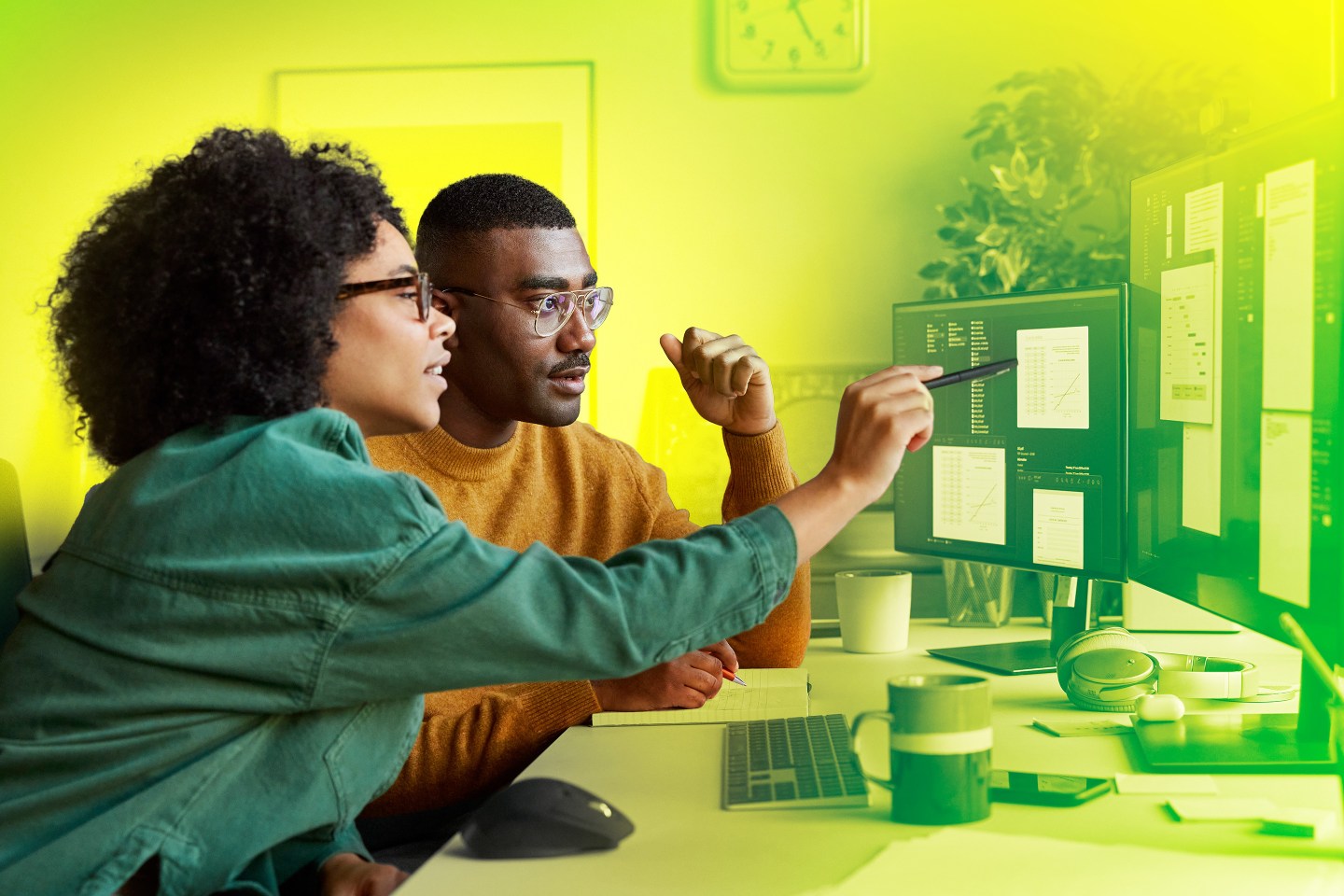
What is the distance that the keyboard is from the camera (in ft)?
3.30

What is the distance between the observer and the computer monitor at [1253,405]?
101 cm

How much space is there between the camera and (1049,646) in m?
1.67

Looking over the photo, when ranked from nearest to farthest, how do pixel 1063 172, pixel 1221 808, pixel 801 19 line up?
pixel 1221 808
pixel 1063 172
pixel 801 19

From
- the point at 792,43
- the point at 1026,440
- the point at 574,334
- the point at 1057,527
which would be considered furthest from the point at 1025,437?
the point at 792,43

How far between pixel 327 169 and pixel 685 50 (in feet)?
6.30

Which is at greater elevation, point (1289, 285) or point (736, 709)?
point (1289, 285)

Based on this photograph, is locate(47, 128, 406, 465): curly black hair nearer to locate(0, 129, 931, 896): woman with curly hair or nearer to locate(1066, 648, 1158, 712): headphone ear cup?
locate(0, 129, 931, 896): woman with curly hair

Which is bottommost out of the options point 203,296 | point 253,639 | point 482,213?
point 253,639

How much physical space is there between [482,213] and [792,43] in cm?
140

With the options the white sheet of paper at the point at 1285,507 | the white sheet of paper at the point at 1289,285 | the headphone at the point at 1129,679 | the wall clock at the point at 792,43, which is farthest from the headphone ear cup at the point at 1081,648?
the wall clock at the point at 792,43

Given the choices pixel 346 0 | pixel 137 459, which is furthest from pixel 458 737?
pixel 346 0

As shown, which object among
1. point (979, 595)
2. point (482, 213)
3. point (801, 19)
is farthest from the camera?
point (801, 19)

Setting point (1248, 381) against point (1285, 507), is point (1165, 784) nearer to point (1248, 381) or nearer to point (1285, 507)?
point (1285, 507)

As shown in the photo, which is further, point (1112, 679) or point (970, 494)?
point (970, 494)
